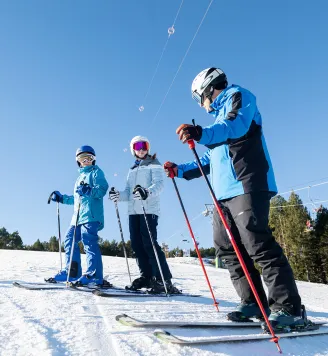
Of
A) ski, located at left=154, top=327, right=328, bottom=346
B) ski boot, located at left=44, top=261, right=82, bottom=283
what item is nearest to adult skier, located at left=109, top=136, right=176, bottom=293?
ski boot, located at left=44, top=261, right=82, bottom=283

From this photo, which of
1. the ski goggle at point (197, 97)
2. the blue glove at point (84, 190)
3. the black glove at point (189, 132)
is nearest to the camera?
the black glove at point (189, 132)

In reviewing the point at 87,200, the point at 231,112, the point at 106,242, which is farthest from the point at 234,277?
the point at 106,242

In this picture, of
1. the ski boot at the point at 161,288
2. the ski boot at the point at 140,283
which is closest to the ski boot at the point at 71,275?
the ski boot at the point at 140,283

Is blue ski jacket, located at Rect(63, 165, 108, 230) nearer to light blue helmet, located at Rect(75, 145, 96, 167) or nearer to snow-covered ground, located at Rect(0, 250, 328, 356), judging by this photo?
light blue helmet, located at Rect(75, 145, 96, 167)

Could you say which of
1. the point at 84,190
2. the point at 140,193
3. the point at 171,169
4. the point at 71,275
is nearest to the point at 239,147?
the point at 171,169

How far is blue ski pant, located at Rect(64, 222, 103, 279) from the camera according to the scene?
15.4ft

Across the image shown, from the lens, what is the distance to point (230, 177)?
2.73 metres

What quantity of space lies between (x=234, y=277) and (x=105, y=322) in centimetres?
115

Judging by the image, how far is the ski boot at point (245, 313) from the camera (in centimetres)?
268

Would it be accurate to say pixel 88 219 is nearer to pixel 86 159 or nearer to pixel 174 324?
pixel 86 159

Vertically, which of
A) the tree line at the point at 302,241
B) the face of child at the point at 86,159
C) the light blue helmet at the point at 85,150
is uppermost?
the light blue helmet at the point at 85,150

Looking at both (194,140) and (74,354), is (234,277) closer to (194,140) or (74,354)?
(194,140)

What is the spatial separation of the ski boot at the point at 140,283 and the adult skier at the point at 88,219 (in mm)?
431

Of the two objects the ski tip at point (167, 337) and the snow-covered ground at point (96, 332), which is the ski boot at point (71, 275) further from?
the ski tip at point (167, 337)
